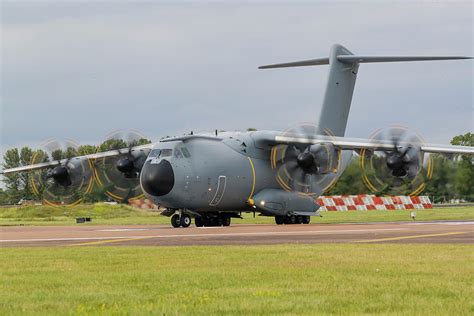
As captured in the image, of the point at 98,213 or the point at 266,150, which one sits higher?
the point at 266,150

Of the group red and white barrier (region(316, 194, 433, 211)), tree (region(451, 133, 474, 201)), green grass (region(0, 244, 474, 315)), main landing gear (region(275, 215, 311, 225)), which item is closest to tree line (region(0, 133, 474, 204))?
tree (region(451, 133, 474, 201))

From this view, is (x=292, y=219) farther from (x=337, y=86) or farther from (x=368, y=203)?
(x=368, y=203)

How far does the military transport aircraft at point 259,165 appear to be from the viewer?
39.5 metres

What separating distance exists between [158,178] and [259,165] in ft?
23.9

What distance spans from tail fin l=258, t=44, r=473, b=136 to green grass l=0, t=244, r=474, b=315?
27748 millimetres

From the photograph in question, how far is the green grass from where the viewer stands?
1092 centimetres

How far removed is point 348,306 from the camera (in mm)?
10930

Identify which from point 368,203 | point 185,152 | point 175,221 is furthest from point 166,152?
point 368,203

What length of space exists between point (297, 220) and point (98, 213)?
1878 centimetres

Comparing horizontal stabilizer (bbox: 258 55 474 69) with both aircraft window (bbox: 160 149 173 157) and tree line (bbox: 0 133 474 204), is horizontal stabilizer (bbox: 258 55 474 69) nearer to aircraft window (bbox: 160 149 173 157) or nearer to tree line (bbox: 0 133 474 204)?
tree line (bbox: 0 133 474 204)

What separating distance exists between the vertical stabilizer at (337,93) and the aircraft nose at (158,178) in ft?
38.9

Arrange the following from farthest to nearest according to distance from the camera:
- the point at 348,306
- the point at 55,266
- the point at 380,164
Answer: the point at 380,164 < the point at 55,266 < the point at 348,306

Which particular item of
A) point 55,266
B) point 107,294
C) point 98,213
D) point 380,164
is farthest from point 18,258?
point 98,213

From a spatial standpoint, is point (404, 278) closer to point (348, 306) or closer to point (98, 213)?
point (348, 306)
